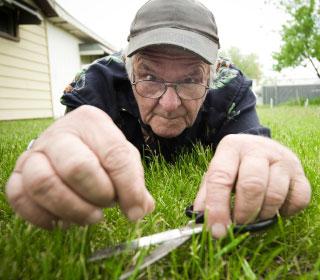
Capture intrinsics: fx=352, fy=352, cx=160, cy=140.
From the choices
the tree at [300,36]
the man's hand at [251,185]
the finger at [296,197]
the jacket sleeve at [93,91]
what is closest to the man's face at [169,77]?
the jacket sleeve at [93,91]

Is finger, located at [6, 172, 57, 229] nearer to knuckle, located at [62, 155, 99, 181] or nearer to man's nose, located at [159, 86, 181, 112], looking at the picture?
knuckle, located at [62, 155, 99, 181]

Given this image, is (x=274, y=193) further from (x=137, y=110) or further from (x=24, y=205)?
(x=137, y=110)

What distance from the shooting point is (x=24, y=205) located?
101cm

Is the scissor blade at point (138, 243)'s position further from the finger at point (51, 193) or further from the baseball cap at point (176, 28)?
the baseball cap at point (176, 28)

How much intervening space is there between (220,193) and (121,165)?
0.36 meters

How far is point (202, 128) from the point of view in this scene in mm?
2902

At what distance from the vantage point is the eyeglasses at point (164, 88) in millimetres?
2270

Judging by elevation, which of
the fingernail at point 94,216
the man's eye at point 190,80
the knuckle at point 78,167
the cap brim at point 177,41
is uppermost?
the cap brim at point 177,41

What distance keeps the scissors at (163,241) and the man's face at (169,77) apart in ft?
3.75

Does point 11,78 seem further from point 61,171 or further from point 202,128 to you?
point 61,171

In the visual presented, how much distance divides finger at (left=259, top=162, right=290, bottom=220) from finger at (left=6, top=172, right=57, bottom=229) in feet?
2.24

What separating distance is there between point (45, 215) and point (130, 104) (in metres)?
1.74

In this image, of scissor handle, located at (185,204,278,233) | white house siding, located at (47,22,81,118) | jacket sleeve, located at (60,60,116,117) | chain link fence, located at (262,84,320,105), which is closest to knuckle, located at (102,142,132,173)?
scissor handle, located at (185,204,278,233)

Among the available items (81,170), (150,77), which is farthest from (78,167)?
(150,77)
